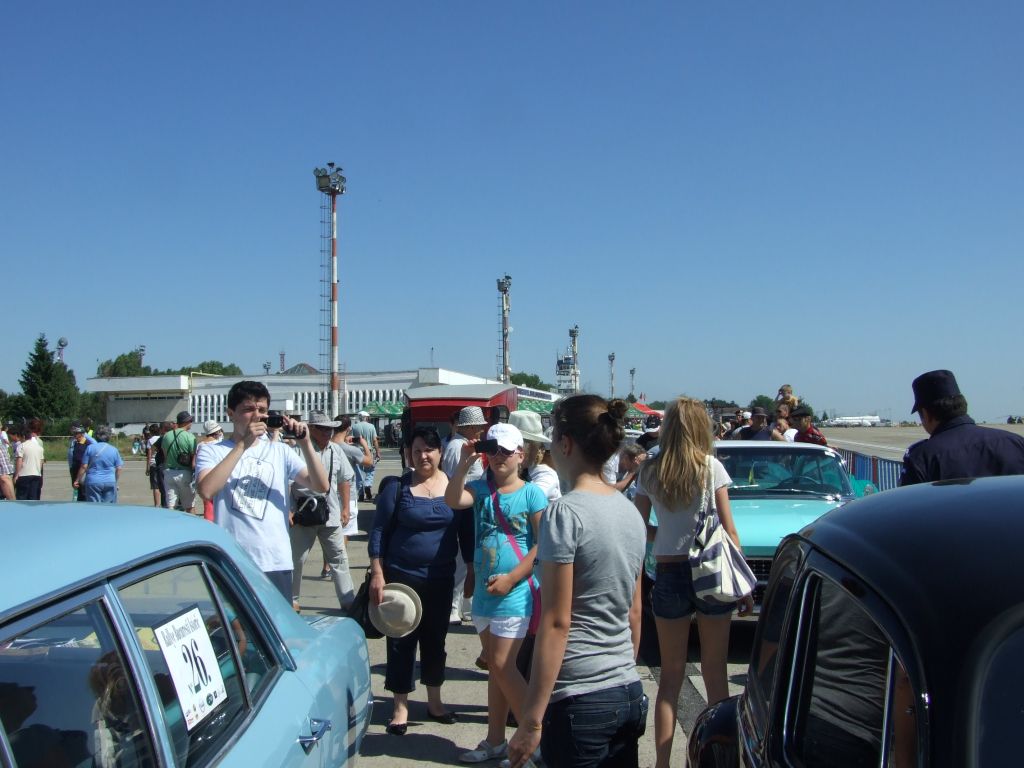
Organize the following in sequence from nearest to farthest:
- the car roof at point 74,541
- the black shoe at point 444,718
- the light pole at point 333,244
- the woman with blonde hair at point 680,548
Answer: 1. the car roof at point 74,541
2. the woman with blonde hair at point 680,548
3. the black shoe at point 444,718
4. the light pole at point 333,244

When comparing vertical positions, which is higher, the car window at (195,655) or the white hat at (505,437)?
the white hat at (505,437)

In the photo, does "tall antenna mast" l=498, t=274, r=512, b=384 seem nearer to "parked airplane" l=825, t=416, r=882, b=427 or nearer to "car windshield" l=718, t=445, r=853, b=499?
"car windshield" l=718, t=445, r=853, b=499

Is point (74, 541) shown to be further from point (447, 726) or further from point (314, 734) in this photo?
point (447, 726)

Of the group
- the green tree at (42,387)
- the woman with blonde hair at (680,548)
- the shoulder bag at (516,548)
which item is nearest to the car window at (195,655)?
the shoulder bag at (516,548)

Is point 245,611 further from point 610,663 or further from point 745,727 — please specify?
point 745,727

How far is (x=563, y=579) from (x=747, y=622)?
15.6 feet

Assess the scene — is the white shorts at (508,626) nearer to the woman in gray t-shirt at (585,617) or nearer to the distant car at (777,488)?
the woman in gray t-shirt at (585,617)

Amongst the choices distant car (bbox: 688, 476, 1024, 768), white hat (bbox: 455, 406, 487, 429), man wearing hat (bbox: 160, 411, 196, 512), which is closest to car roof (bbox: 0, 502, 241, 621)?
distant car (bbox: 688, 476, 1024, 768)

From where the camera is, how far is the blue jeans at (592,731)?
283cm

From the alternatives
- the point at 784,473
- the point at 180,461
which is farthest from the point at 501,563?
the point at 180,461

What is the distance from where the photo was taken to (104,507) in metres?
2.33

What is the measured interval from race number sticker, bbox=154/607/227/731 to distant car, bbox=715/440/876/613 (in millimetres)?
5127

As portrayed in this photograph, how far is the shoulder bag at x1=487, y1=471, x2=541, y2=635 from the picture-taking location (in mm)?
4340

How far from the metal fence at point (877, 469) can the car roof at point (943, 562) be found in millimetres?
10196
